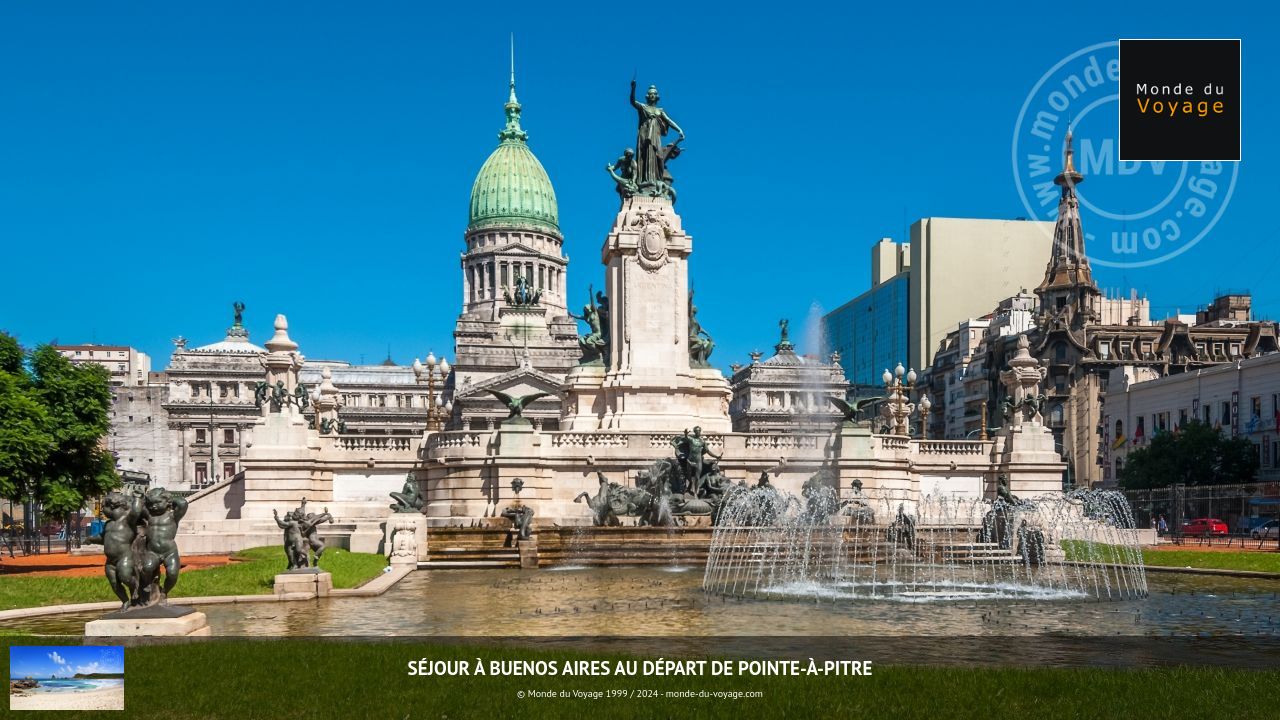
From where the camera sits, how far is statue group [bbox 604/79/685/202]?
173 feet

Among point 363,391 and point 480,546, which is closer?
point 480,546

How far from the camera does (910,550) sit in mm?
35500

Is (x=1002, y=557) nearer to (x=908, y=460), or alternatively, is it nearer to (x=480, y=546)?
(x=908, y=460)

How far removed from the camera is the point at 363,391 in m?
132

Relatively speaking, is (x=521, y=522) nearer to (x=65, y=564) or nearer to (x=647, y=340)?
(x=65, y=564)

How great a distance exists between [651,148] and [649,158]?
1.50 ft

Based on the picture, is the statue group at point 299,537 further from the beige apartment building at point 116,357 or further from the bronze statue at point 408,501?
the beige apartment building at point 116,357

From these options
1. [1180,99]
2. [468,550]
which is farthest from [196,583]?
[1180,99]

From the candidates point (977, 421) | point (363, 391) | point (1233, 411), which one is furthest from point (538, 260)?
point (1233, 411)

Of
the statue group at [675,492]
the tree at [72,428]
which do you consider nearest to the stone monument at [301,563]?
the tree at [72,428]

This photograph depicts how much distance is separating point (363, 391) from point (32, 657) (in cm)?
12260

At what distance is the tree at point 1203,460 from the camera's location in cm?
7350

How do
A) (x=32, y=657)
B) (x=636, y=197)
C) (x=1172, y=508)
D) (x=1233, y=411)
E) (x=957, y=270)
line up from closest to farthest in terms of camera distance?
(x=32, y=657)
(x=636, y=197)
(x=1172, y=508)
(x=1233, y=411)
(x=957, y=270)

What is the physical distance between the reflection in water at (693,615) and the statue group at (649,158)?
28707 millimetres
